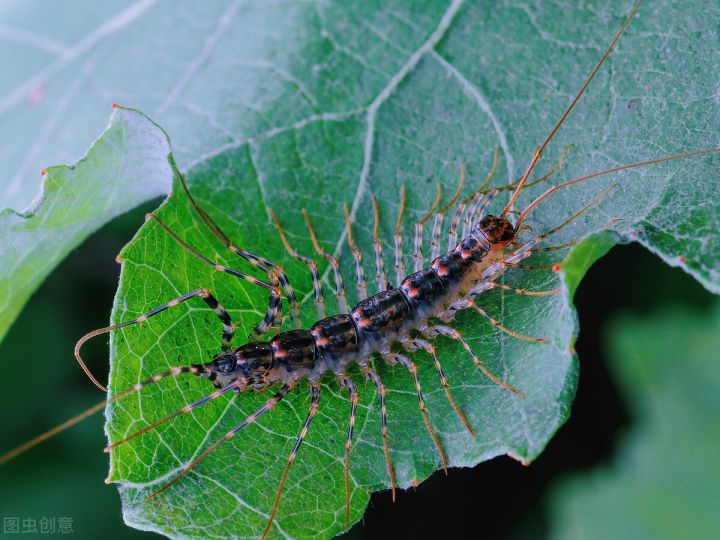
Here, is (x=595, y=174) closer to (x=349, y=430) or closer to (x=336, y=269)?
(x=336, y=269)

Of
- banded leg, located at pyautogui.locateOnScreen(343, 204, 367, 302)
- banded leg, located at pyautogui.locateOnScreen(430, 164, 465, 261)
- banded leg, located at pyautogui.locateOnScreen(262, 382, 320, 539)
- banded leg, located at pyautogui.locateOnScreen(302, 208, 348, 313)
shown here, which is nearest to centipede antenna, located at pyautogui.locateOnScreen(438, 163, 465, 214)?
banded leg, located at pyautogui.locateOnScreen(430, 164, 465, 261)

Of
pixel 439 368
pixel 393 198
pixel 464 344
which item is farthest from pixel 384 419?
pixel 393 198

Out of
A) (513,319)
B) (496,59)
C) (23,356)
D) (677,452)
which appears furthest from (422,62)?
(23,356)

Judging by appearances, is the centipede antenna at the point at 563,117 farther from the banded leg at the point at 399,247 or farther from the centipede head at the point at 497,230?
the banded leg at the point at 399,247

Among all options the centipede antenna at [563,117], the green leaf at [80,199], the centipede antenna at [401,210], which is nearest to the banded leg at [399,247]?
the centipede antenna at [401,210]

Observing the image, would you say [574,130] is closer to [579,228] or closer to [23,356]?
[579,228]

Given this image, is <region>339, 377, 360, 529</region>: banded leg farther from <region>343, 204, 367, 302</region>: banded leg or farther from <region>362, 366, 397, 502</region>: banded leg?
<region>343, 204, 367, 302</region>: banded leg
